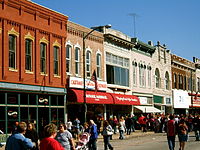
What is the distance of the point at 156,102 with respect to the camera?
54.7m

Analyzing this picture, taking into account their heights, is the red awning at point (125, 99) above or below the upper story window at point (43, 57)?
below

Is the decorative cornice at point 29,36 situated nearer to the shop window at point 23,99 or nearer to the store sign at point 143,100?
the shop window at point 23,99

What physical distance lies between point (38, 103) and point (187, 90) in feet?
139

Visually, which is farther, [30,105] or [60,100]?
[60,100]

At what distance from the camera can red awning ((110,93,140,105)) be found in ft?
134

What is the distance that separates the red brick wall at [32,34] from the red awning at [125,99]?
7.96 m

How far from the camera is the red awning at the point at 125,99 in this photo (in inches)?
1612

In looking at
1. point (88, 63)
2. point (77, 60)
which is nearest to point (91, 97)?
point (77, 60)

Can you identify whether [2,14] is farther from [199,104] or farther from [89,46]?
[199,104]

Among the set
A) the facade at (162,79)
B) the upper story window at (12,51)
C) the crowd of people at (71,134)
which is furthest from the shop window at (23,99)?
the facade at (162,79)

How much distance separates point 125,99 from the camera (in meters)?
43.1

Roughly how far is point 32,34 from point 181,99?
38222mm

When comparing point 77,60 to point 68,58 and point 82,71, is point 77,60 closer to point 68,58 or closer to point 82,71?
point 82,71

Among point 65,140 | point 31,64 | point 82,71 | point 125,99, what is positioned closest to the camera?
point 65,140
